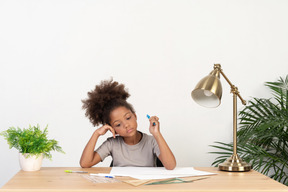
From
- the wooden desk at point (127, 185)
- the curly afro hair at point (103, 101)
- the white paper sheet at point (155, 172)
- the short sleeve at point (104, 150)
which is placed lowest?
the wooden desk at point (127, 185)

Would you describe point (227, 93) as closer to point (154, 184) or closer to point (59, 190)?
point (154, 184)

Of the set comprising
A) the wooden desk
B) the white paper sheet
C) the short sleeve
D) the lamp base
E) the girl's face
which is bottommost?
the wooden desk

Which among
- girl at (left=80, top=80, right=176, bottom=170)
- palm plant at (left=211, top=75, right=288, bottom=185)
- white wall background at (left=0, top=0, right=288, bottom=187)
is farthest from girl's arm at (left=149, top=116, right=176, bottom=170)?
white wall background at (left=0, top=0, right=288, bottom=187)

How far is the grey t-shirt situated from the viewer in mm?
2514

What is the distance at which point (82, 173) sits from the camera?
207 centimetres

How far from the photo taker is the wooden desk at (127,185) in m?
1.66

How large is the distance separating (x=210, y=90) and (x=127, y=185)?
2.09ft

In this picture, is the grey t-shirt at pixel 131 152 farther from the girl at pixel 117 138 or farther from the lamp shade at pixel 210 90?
the lamp shade at pixel 210 90

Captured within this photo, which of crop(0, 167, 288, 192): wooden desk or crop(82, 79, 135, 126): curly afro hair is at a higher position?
crop(82, 79, 135, 126): curly afro hair

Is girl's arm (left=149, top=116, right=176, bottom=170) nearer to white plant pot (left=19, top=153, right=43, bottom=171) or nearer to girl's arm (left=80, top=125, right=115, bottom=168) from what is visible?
girl's arm (left=80, top=125, right=115, bottom=168)

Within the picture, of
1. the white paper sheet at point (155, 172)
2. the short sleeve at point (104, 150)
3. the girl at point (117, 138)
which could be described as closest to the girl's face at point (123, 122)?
the girl at point (117, 138)

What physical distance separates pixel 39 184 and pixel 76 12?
2.35 metres

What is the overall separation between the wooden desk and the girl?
1.44ft

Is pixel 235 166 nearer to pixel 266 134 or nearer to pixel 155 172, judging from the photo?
pixel 155 172
